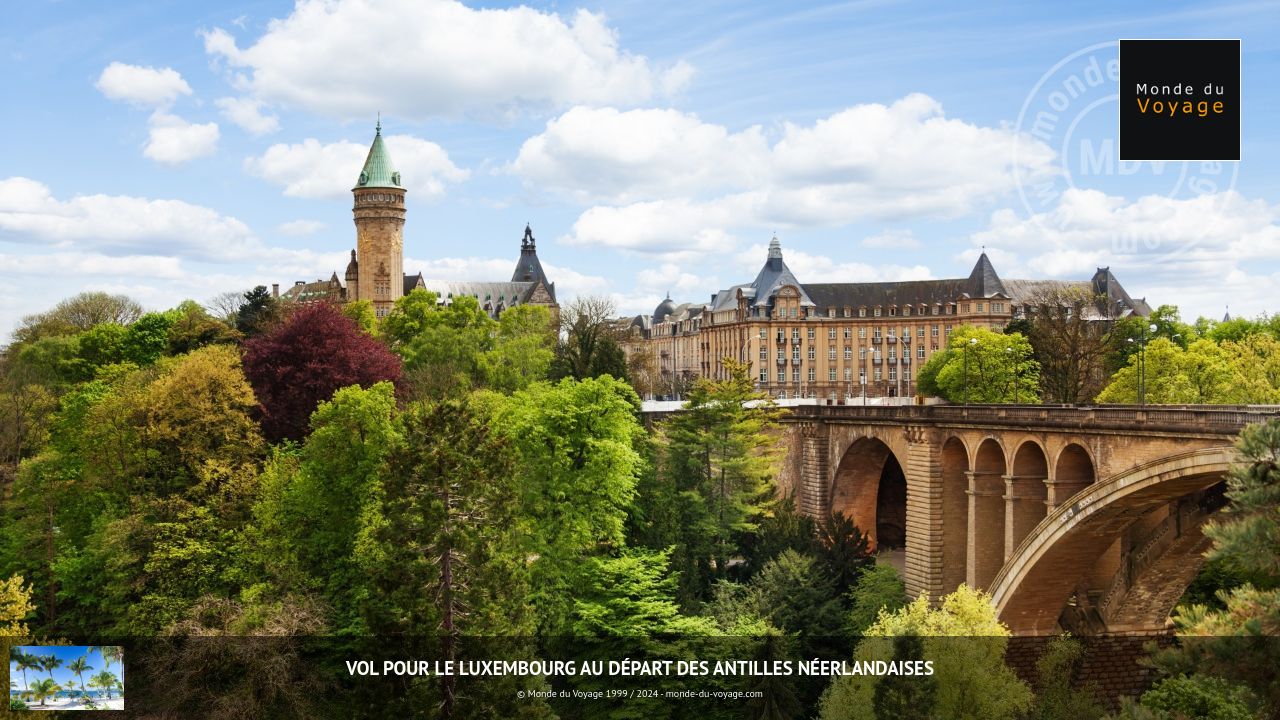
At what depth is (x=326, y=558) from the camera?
3372cm

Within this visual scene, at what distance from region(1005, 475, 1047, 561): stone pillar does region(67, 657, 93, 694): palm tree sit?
91.8ft

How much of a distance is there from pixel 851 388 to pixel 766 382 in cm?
910

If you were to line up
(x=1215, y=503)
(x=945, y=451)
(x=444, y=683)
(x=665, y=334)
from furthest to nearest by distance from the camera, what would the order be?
(x=665, y=334) < (x=945, y=451) < (x=1215, y=503) < (x=444, y=683)

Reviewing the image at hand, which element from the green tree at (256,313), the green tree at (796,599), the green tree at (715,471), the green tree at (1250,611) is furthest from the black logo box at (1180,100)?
the green tree at (256,313)

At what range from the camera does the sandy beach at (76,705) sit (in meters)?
30.0

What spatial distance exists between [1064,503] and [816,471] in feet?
76.3

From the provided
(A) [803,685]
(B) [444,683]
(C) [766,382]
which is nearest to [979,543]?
(A) [803,685]

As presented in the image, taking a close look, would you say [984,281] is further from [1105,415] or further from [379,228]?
[1105,415]

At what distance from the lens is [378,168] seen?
4107 inches

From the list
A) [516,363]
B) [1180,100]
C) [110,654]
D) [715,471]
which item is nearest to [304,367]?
[110,654]

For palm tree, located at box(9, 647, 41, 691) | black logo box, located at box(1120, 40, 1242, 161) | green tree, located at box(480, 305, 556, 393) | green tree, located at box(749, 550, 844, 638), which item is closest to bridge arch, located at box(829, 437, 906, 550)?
green tree, located at box(749, 550, 844, 638)

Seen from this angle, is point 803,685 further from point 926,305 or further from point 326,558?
point 926,305

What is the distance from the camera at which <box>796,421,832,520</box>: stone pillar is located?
52219 mm

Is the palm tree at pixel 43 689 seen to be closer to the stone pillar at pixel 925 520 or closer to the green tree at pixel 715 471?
the green tree at pixel 715 471
